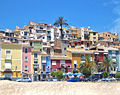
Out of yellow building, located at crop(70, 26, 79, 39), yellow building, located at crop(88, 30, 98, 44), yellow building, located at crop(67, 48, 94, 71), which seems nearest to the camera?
yellow building, located at crop(67, 48, 94, 71)

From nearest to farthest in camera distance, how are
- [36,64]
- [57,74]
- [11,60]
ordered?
[11,60]
[57,74]
[36,64]

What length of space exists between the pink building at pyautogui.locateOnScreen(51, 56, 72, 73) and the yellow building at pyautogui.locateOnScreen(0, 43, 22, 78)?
1099 centimetres

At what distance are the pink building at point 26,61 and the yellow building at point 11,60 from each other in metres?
1.02

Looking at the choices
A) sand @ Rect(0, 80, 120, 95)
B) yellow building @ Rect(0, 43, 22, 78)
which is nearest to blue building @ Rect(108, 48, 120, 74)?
A: yellow building @ Rect(0, 43, 22, 78)

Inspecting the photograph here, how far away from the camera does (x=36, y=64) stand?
62875 mm

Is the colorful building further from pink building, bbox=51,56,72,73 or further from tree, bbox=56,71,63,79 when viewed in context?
tree, bbox=56,71,63,79

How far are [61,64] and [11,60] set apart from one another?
15.4m

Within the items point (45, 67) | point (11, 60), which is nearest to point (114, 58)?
point (45, 67)

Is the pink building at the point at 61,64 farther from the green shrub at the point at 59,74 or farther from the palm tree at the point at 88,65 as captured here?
the green shrub at the point at 59,74

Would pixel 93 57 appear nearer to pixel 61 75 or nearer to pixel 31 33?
pixel 61 75

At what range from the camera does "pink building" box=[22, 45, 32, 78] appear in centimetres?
6002

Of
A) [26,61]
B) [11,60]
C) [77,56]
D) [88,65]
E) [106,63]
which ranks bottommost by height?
[88,65]

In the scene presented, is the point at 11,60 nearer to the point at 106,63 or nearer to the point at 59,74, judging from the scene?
the point at 59,74

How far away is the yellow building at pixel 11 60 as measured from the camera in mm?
57750
